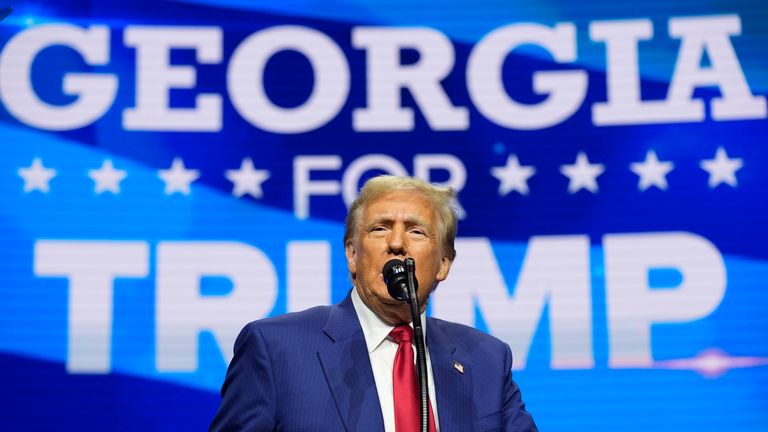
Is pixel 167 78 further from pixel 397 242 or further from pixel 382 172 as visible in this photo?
pixel 397 242

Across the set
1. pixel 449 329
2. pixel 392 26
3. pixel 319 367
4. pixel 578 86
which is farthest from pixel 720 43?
pixel 319 367

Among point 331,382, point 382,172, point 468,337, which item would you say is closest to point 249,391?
point 331,382

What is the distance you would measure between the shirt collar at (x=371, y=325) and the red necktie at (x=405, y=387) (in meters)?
0.02

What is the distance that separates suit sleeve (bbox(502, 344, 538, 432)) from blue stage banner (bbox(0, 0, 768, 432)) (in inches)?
54.8

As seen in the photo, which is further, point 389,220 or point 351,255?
point 351,255

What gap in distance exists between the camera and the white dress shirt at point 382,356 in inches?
78.2

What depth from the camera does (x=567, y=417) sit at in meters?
3.58

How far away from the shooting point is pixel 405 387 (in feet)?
6.54

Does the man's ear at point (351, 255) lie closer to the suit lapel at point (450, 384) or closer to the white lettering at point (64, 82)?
the suit lapel at point (450, 384)

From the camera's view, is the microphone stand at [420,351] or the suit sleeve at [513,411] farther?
the suit sleeve at [513,411]

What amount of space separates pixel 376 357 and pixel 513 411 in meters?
0.32

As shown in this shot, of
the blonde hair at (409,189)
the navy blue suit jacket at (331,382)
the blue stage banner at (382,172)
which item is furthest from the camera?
the blue stage banner at (382,172)

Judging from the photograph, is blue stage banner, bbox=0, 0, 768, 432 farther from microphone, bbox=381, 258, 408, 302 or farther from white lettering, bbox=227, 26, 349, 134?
microphone, bbox=381, 258, 408, 302

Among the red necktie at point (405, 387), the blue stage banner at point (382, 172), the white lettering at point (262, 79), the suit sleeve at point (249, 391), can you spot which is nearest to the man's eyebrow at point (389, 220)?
the red necktie at point (405, 387)
